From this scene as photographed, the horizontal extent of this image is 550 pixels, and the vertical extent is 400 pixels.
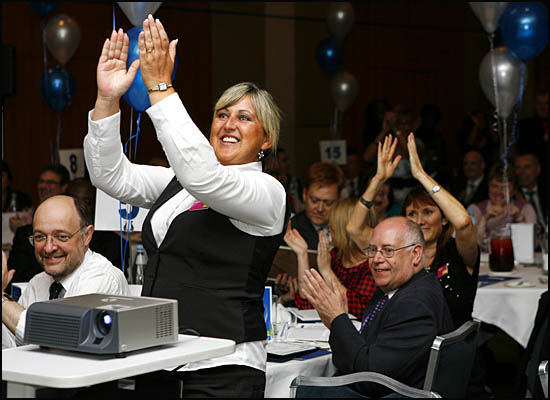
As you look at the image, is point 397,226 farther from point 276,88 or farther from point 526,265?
point 276,88

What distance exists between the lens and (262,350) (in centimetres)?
207

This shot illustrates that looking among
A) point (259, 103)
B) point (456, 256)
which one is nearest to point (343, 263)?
point (456, 256)

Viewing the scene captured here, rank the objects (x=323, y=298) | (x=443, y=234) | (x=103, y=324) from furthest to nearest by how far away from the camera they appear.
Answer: (x=443, y=234)
(x=323, y=298)
(x=103, y=324)

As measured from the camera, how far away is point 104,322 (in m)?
1.65

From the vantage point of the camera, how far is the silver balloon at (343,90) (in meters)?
9.19

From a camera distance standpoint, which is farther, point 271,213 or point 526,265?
point 526,265

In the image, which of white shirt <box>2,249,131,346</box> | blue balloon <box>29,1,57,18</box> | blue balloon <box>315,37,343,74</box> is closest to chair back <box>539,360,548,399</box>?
white shirt <box>2,249,131,346</box>

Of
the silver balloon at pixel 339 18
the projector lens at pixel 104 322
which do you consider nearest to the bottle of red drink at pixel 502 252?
the projector lens at pixel 104 322

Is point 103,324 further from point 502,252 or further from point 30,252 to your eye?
point 502,252

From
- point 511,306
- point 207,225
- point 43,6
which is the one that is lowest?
point 511,306

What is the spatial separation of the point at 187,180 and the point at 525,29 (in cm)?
473

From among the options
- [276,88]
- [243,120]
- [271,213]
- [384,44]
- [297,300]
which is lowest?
[297,300]

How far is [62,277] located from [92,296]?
1.05 metres

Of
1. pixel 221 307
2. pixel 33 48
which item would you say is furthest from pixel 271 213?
pixel 33 48
